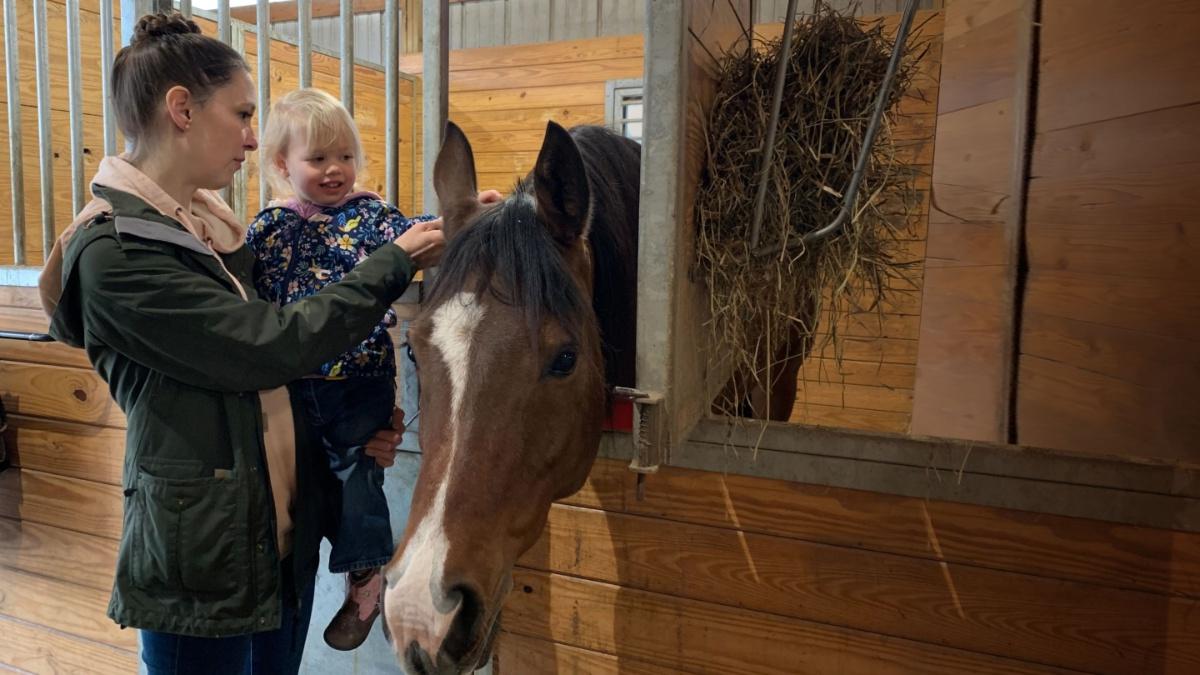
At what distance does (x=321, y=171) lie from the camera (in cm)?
130

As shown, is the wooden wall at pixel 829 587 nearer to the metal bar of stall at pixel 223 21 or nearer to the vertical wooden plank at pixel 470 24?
the metal bar of stall at pixel 223 21

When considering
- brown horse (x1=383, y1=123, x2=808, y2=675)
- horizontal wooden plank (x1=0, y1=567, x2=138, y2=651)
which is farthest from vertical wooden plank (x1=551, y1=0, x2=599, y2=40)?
horizontal wooden plank (x1=0, y1=567, x2=138, y2=651)

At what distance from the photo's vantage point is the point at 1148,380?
3.79 ft

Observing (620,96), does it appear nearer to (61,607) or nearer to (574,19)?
(574,19)

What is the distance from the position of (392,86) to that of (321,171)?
10.2 inches

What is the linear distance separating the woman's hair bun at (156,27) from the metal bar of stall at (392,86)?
15.2 inches

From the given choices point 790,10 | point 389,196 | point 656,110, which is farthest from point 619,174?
point 389,196

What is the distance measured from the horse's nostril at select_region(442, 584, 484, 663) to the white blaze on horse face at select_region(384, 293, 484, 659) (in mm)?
14

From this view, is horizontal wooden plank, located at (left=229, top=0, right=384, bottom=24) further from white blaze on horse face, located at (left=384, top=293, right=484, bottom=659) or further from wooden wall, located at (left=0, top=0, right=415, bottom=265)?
white blaze on horse face, located at (left=384, top=293, right=484, bottom=659)

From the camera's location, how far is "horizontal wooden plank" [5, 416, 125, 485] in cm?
188

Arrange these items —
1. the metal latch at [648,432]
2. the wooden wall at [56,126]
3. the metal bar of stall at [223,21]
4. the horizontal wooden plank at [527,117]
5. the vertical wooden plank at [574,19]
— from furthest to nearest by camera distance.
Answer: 1. the vertical wooden plank at [574,19]
2. the horizontal wooden plank at [527,117]
3. the wooden wall at [56,126]
4. the metal bar of stall at [223,21]
5. the metal latch at [648,432]

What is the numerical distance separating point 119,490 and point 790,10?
6.91 ft

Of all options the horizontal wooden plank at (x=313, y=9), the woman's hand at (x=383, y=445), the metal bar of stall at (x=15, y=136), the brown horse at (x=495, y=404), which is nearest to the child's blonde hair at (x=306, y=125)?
the brown horse at (x=495, y=404)

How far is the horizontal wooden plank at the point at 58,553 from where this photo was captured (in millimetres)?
1925
